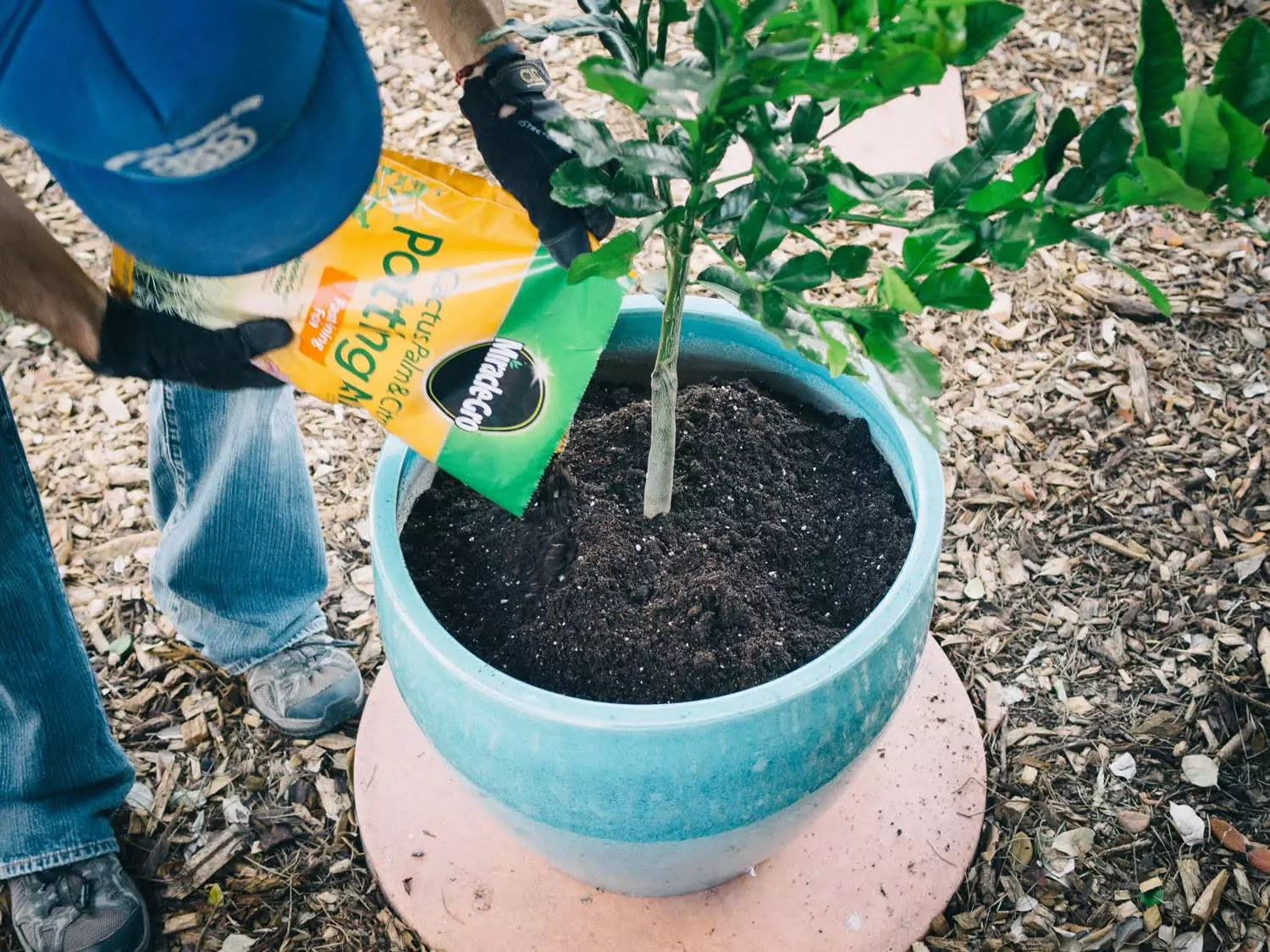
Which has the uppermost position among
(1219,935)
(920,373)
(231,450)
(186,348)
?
(920,373)

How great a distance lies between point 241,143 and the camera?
2.90ft

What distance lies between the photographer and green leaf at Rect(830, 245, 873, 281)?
2.77 feet

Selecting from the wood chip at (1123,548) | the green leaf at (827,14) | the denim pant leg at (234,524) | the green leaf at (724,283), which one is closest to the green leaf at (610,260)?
the green leaf at (724,283)

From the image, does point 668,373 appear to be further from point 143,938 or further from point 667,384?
point 143,938

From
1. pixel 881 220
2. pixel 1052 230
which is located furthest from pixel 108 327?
pixel 1052 230

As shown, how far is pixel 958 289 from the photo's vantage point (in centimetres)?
79

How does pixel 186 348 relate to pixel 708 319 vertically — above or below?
above

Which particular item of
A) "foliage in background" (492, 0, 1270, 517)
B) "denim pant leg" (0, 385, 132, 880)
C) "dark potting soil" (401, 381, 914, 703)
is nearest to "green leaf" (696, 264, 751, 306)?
"foliage in background" (492, 0, 1270, 517)

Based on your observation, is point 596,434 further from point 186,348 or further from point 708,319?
point 186,348

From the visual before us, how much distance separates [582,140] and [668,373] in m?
0.32

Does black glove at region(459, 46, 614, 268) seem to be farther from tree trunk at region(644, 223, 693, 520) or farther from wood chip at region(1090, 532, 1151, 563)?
wood chip at region(1090, 532, 1151, 563)

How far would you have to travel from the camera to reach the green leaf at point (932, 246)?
0.82 m

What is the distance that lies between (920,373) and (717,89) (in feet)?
0.80

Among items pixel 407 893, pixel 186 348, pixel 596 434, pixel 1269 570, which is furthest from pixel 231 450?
pixel 1269 570
